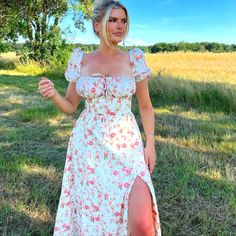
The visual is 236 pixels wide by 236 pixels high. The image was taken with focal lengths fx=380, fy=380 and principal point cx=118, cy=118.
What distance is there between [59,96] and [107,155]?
0.53 metres

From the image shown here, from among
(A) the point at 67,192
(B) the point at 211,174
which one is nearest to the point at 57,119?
(B) the point at 211,174

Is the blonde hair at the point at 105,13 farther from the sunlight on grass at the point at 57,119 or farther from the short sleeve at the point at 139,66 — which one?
the sunlight on grass at the point at 57,119

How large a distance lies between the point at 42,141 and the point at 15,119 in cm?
162

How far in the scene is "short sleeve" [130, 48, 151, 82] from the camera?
100.0 inches

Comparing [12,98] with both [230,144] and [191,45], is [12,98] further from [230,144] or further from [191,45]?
[191,45]

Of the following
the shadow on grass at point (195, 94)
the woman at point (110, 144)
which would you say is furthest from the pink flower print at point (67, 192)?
the shadow on grass at point (195, 94)

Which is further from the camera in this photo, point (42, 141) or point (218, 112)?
point (218, 112)

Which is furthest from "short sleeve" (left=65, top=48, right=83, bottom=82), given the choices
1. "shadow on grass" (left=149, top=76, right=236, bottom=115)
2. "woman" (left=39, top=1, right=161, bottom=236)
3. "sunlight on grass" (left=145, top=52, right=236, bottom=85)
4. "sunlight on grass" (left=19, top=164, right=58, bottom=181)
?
"sunlight on grass" (left=145, top=52, right=236, bottom=85)

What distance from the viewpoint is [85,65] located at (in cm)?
261

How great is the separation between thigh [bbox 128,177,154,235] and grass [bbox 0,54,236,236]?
988mm

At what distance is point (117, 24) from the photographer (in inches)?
97.0

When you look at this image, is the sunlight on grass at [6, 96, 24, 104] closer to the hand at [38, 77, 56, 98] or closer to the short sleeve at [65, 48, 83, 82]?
the short sleeve at [65, 48, 83, 82]

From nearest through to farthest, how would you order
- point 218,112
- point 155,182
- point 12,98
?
point 155,182 < point 218,112 < point 12,98

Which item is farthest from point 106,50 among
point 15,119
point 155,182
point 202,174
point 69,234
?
point 15,119
